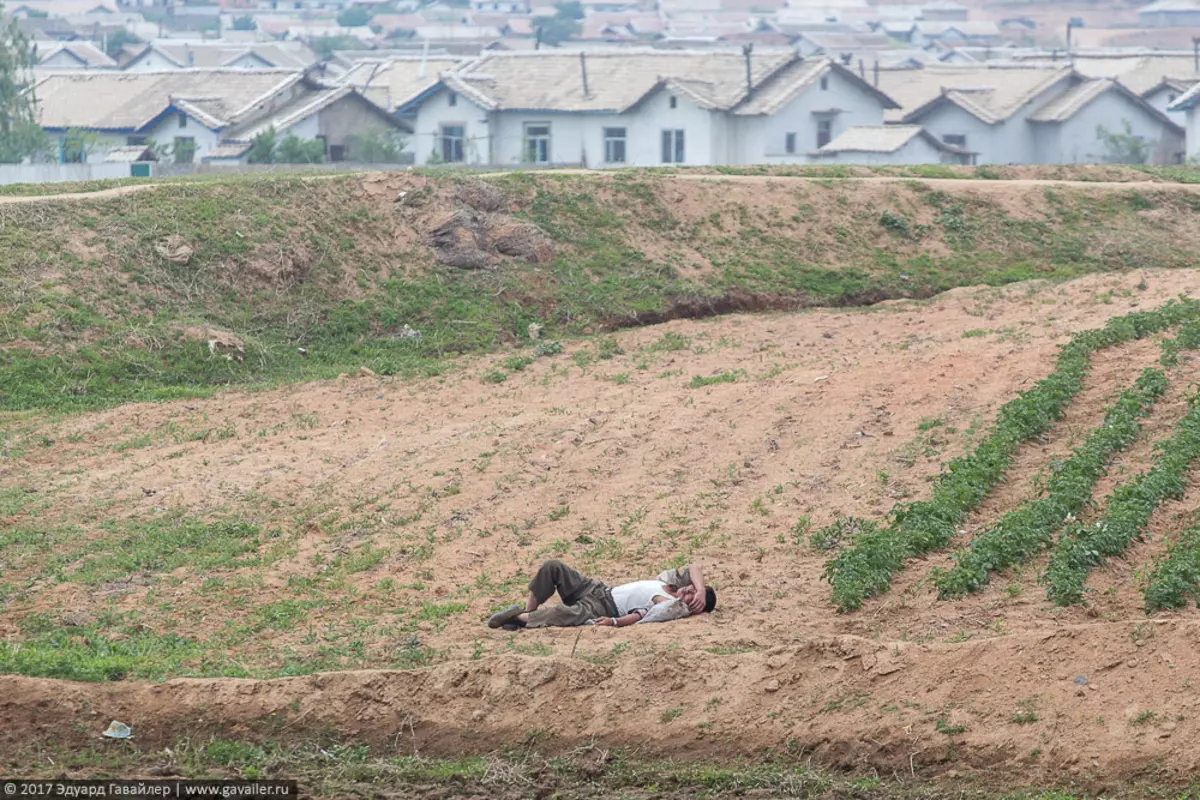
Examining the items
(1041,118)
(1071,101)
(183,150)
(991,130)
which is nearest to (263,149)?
(183,150)

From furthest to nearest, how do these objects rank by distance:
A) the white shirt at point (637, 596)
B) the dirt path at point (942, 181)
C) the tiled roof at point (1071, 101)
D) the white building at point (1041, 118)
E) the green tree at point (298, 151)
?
1. the white building at point (1041, 118)
2. the tiled roof at point (1071, 101)
3. the green tree at point (298, 151)
4. the dirt path at point (942, 181)
5. the white shirt at point (637, 596)

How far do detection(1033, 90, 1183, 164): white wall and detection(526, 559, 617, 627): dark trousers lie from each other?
48.4 metres

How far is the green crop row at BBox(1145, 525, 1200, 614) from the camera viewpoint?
42.1ft

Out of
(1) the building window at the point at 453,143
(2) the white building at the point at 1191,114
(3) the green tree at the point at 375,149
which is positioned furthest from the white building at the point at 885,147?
(3) the green tree at the point at 375,149

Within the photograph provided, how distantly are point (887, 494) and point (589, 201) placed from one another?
15855 millimetres

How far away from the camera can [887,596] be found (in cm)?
1395

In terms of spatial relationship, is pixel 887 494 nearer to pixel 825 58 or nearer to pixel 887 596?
pixel 887 596

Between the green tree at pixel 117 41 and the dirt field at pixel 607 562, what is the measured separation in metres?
88.1

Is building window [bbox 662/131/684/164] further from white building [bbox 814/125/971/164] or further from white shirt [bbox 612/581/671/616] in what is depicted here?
white shirt [bbox 612/581/671/616]

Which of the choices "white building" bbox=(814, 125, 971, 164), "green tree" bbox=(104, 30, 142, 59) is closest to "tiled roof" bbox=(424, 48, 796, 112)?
"white building" bbox=(814, 125, 971, 164)

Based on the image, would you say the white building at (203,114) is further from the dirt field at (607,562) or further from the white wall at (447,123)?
the dirt field at (607,562)

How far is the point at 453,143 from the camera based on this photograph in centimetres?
5738

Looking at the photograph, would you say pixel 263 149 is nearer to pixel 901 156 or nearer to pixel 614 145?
pixel 614 145

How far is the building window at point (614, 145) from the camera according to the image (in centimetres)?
5609
